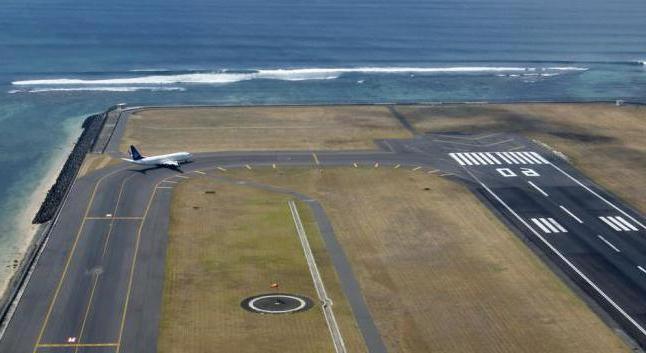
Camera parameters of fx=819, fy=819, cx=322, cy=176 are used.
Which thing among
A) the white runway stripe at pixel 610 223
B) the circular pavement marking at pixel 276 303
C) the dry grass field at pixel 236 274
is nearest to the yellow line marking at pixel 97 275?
the dry grass field at pixel 236 274

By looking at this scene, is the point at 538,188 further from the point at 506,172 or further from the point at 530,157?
the point at 530,157

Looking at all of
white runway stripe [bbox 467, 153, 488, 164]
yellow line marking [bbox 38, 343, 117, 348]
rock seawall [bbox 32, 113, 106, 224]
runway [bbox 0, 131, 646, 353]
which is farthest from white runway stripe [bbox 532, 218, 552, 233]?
rock seawall [bbox 32, 113, 106, 224]

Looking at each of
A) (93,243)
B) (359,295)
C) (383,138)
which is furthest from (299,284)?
(383,138)

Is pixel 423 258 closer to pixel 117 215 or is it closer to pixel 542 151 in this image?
pixel 117 215

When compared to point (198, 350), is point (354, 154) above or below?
above

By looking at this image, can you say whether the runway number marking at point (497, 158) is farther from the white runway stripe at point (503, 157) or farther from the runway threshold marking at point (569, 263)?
the runway threshold marking at point (569, 263)

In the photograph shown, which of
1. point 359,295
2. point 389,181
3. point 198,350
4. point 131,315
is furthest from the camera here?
point 389,181

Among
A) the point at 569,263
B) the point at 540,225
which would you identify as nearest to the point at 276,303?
the point at 569,263
